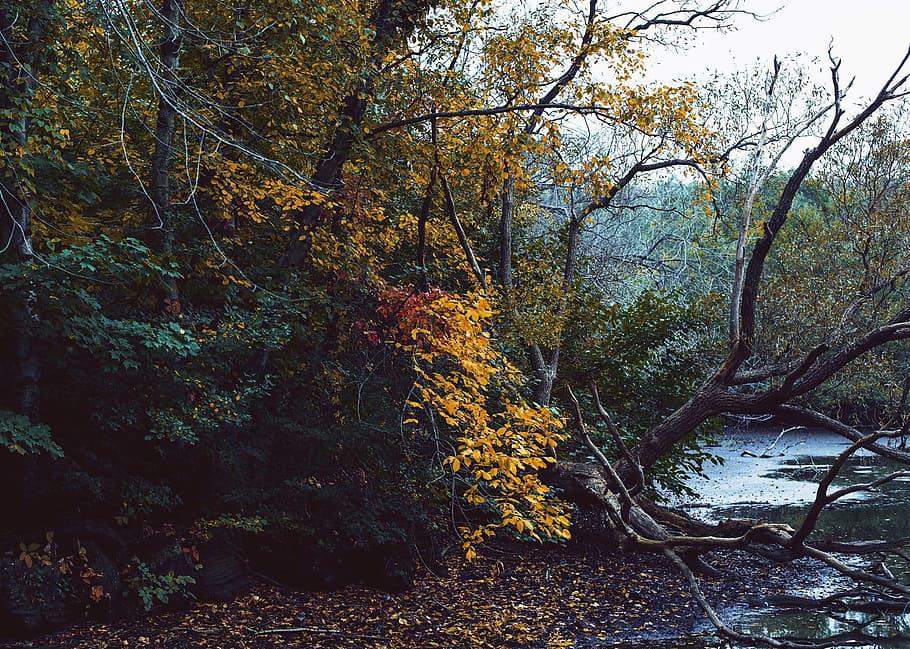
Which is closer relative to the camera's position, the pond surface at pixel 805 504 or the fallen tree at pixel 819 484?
the fallen tree at pixel 819 484

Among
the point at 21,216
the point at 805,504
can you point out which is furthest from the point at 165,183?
the point at 805,504

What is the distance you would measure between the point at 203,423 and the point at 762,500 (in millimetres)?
10757

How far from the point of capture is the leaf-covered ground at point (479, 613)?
5.95 m

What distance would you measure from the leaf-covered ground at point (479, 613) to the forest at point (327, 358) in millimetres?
44

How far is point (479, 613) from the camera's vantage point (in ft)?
23.5

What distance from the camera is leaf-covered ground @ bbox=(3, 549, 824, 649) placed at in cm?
595

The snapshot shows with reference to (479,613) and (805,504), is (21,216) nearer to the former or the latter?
(479,613)

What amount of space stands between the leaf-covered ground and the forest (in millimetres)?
44

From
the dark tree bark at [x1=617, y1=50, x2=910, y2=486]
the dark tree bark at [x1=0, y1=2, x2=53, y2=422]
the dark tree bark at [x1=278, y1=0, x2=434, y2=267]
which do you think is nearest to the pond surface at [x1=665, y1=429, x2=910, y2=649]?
the dark tree bark at [x1=617, y1=50, x2=910, y2=486]

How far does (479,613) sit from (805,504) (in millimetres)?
7965

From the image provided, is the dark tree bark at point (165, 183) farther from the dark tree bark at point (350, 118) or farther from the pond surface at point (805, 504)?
the pond surface at point (805, 504)

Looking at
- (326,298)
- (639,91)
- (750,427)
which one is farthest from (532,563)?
(750,427)

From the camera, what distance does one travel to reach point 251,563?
741 centimetres

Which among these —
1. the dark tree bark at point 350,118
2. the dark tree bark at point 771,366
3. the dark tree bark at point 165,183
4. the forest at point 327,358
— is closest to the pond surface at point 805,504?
the forest at point 327,358
